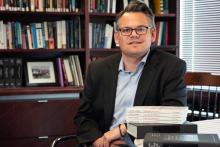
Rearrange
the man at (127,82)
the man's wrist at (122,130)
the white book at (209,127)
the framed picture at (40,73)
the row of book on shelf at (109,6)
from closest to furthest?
the white book at (209,127)
the man's wrist at (122,130)
the man at (127,82)
the framed picture at (40,73)
the row of book on shelf at (109,6)

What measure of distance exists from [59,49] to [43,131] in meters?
0.71

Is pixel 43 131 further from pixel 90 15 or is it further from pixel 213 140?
pixel 213 140

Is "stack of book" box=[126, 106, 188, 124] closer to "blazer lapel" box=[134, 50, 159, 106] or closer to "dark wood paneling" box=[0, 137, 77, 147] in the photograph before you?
"blazer lapel" box=[134, 50, 159, 106]

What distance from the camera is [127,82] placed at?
70.4 inches

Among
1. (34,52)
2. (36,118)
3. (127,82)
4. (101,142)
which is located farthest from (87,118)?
(34,52)

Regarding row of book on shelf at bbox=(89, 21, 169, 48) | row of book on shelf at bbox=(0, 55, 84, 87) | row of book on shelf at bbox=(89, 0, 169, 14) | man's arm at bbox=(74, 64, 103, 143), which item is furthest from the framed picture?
man's arm at bbox=(74, 64, 103, 143)

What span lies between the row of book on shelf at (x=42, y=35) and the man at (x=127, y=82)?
3.98 ft

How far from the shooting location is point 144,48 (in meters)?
1.74

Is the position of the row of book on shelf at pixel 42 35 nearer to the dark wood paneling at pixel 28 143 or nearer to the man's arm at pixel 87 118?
the dark wood paneling at pixel 28 143

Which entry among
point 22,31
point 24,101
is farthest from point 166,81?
point 22,31

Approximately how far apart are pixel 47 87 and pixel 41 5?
27.3 inches

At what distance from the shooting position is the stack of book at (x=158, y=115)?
1.16 meters

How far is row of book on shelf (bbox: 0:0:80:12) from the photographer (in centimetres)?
285

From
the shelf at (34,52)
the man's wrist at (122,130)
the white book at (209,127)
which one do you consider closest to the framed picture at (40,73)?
the shelf at (34,52)
